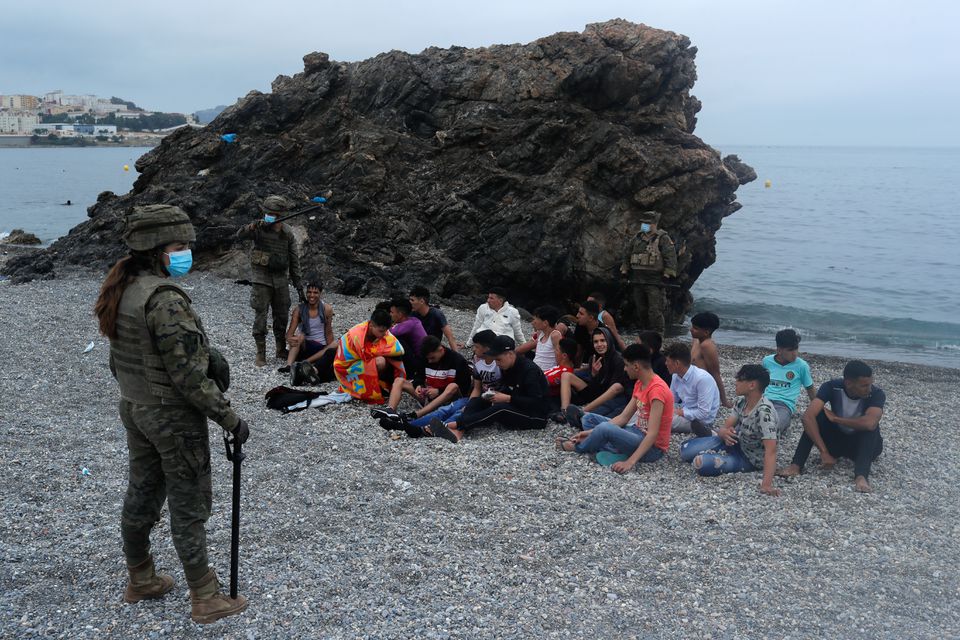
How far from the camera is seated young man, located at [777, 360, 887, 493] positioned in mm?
7742

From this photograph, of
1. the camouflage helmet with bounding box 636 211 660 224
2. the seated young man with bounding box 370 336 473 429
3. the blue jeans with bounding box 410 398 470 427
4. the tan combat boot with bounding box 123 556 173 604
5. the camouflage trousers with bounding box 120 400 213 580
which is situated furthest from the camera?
the camouflage helmet with bounding box 636 211 660 224

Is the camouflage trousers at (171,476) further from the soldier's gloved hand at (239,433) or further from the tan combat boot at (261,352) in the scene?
the tan combat boot at (261,352)

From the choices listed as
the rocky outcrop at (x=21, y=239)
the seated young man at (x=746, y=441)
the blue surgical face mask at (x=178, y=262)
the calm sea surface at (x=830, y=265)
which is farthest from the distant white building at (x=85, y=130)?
the blue surgical face mask at (x=178, y=262)

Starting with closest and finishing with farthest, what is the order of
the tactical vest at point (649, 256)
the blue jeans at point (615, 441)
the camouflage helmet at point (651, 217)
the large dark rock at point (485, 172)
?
the blue jeans at point (615, 441) < the tactical vest at point (649, 256) < the camouflage helmet at point (651, 217) < the large dark rock at point (485, 172)

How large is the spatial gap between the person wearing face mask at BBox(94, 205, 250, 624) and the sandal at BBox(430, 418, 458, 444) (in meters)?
3.84

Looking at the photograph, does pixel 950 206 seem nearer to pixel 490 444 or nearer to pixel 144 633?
pixel 490 444

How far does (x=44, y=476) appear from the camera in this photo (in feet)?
22.8

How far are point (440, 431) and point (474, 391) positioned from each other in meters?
0.80

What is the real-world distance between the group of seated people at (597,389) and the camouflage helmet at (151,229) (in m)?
4.42

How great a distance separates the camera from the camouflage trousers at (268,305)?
11289 mm

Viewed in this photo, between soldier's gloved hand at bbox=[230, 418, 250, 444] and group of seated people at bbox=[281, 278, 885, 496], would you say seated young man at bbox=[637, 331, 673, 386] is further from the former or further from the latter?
soldier's gloved hand at bbox=[230, 418, 250, 444]

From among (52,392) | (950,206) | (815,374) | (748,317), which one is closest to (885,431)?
(815,374)

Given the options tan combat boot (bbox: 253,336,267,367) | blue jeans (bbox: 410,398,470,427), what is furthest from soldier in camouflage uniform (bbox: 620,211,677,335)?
blue jeans (bbox: 410,398,470,427)

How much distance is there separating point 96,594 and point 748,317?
22.5m
